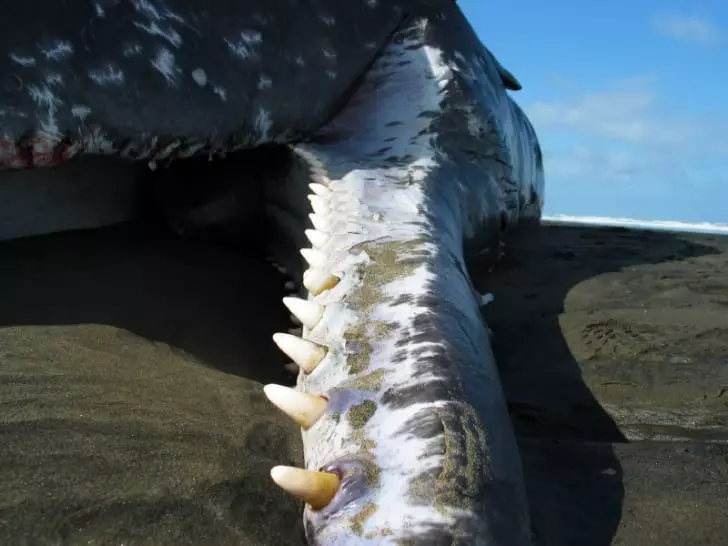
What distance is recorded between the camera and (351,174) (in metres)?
2.10

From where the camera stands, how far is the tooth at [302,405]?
1170mm

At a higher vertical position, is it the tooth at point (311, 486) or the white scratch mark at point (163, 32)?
the white scratch mark at point (163, 32)

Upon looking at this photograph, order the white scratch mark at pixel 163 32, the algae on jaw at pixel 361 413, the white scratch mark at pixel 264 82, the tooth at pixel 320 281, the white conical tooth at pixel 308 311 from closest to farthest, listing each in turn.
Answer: the algae on jaw at pixel 361 413 < the white conical tooth at pixel 308 311 < the tooth at pixel 320 281 < the white scratch mark at pixel 163 32 < the white scratch mark at pixel 264 82

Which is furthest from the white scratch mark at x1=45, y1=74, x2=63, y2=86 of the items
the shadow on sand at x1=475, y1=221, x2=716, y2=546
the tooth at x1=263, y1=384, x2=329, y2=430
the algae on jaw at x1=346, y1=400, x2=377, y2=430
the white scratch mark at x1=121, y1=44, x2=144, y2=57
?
the shadow on sand at x1=475, y1=221, x2=716, y2=546

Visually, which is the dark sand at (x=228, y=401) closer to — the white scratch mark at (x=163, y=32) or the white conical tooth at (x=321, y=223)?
the white conical tooth at (x=321, y=223)

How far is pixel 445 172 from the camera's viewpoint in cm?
221

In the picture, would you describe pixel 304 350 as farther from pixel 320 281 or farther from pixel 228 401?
pixel 320 281

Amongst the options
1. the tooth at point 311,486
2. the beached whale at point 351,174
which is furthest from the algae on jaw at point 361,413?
the tooth at point 311,486

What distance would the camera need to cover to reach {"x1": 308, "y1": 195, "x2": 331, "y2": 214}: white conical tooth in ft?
6.34

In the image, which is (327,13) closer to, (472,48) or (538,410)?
(472,48)

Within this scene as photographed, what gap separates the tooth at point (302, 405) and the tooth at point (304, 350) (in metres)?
0.14

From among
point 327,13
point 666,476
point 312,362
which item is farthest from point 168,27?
point 666,476

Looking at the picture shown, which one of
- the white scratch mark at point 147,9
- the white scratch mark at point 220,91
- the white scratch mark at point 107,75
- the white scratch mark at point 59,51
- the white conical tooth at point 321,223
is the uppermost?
the white scratch mark at point 147,9

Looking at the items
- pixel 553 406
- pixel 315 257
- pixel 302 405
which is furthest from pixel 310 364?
pixel 553 406
